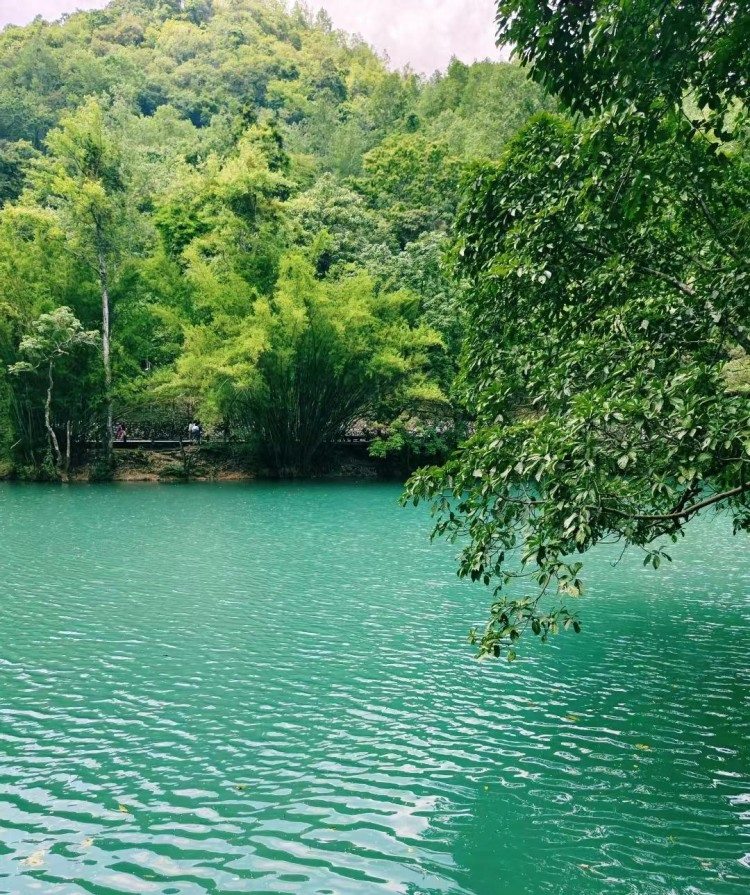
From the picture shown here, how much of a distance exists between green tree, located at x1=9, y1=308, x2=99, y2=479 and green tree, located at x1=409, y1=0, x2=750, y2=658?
2228 cm

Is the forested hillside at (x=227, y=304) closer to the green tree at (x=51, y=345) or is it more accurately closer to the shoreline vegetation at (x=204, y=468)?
the green tree at (x=51, y=345)

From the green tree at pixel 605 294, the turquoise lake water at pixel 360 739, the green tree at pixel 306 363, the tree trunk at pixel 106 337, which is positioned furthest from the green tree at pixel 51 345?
the green tree at pixel 605 294

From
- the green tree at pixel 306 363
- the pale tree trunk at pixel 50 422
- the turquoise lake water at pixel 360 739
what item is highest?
the green tree at pixel 306 363

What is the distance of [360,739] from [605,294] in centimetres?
437

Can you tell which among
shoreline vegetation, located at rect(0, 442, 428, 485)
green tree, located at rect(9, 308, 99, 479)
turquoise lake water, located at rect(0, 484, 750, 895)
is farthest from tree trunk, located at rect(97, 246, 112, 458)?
turquoise lake water, located at rect(0, 484, 750, 895)

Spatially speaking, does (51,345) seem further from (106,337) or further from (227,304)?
(227,304)

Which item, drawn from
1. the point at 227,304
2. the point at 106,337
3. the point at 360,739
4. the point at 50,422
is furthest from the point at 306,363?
the point at 360,739

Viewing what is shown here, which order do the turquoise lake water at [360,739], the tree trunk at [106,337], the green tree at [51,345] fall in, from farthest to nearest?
1. the tree trunk at [106,337]
2. the green tree at [51,345]
3. the turquoise lake water at [360,739]

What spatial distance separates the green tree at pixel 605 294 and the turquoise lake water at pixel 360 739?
4.44 ft

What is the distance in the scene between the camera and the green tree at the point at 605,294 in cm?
455

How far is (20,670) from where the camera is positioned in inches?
359

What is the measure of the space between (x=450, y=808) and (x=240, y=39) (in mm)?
117052

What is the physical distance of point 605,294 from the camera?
6805 mm

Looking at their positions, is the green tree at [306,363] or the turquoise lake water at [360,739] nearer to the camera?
the turquoise lake water at [360,739]
